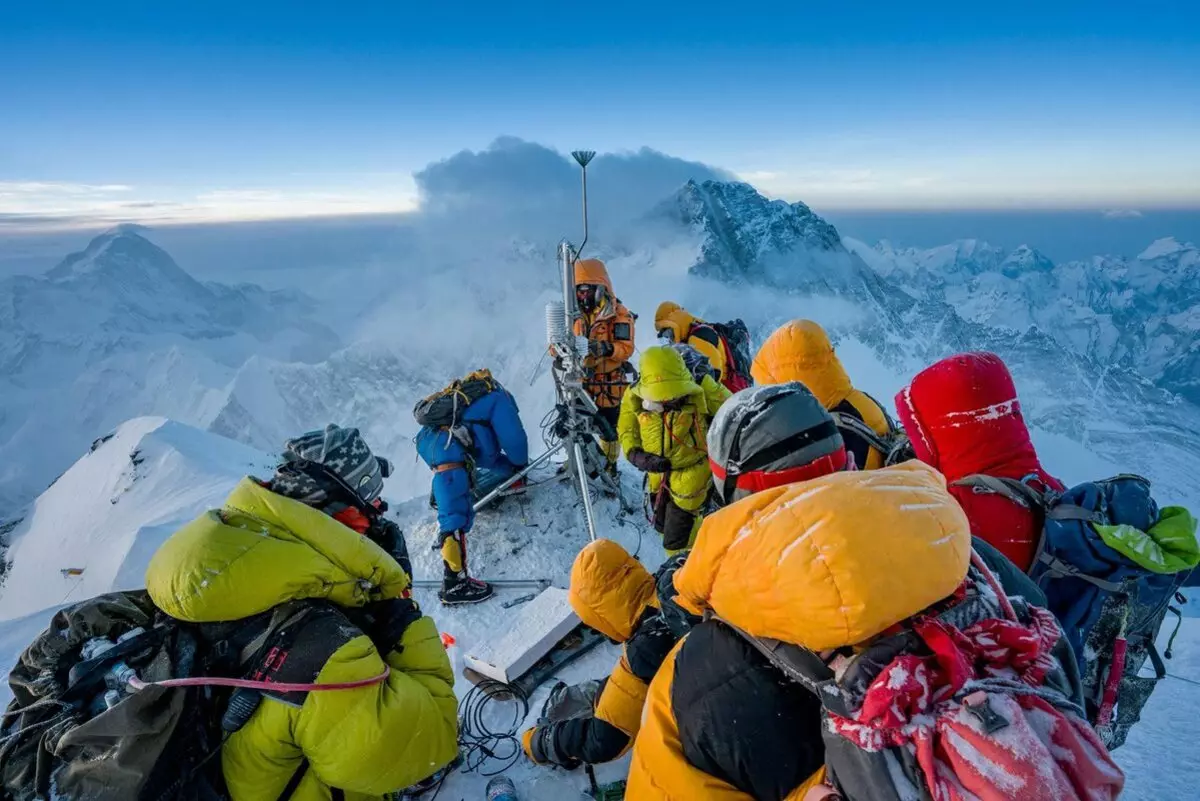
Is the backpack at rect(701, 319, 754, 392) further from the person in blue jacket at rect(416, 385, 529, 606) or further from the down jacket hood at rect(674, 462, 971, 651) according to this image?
the down jacket hood at rect(674, 462, 971, 651)

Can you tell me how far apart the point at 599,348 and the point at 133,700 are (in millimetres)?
5293

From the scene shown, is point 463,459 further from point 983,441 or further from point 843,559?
point 843,559

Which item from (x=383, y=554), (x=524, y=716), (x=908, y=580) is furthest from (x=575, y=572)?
(x=908, y=580)

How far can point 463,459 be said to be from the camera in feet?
17.6

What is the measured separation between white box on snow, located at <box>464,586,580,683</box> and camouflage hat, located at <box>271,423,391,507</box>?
1254mm

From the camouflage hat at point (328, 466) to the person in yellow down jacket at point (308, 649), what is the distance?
23 centimetres

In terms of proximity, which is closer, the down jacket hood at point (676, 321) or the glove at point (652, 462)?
the glove at point (652, 462)

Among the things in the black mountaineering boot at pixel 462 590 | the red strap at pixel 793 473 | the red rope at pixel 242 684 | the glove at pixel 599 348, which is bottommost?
the black mountaineering boot at pixel 462 590

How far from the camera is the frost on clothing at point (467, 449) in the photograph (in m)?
5.25

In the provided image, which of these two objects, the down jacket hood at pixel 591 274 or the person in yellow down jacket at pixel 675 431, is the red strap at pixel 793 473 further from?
the down jacket hood at pixel 591 274

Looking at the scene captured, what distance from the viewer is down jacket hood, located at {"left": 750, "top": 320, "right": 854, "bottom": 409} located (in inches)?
155

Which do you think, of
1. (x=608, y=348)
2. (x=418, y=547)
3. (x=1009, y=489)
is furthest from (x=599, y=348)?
(x=1009, y=489)

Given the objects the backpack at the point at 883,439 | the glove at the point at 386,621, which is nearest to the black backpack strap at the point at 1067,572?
the backpack at the point at 883,439

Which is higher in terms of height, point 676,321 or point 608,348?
point 676,321
